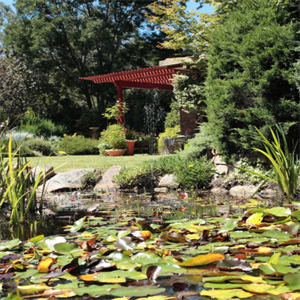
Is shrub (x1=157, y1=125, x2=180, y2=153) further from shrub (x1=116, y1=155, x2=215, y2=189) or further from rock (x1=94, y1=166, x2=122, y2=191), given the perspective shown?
shrub (x1=116, y1=155, x2=215, y2=189)

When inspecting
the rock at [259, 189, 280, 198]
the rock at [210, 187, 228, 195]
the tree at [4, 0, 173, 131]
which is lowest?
the rock at [210, 187, 228, 195]

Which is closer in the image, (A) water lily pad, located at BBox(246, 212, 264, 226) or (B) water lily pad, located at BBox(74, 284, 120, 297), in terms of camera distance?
(B) water lily pad, located at BBox(74, 284, 120, 297)

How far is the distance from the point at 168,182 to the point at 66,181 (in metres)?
1.95

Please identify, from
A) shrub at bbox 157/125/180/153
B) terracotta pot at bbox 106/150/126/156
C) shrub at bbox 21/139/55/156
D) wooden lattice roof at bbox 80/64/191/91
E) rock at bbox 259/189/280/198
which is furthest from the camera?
wooden lattice roof at bbox 80/64/191/91

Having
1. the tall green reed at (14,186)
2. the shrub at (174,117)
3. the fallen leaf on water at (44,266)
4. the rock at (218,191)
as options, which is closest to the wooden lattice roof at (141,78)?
the shrub at (174,117)

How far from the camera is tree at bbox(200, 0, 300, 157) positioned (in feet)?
17.8

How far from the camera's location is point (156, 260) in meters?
2.14

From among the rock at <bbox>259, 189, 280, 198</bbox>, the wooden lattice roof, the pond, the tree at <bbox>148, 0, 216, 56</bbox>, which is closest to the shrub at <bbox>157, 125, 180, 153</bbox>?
the wooden lattice roof

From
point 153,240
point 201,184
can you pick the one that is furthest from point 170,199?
point 153,240

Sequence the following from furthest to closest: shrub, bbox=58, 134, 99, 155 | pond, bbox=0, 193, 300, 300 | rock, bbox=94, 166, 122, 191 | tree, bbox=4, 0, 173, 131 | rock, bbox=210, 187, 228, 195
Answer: tree, bbox=4, 0, 173, 131 → shrub, bbox=58, 134, 99, 155 → rock, bbox=94, 166, 122, 191 → rock, bbox=210, 187, 228, 195 → pond, bbox=0, 193, 300, 300

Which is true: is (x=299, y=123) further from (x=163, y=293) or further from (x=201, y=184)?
(x=163, y=293)

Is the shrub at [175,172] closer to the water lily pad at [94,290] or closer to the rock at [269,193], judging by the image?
the rock at [269,193]

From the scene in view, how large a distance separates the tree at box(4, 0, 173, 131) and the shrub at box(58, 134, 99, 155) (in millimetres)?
9895

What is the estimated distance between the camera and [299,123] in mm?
5449
